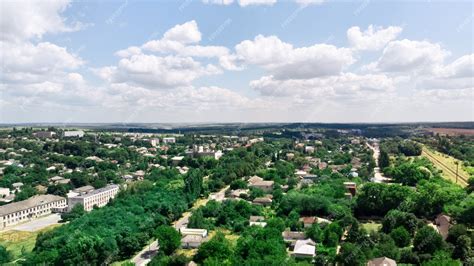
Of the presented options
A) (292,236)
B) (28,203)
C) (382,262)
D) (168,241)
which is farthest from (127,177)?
(382,262)

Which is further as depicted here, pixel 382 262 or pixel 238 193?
pixel 238 193

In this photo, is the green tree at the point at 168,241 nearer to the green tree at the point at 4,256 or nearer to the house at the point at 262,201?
the green tree at the point at 4,256

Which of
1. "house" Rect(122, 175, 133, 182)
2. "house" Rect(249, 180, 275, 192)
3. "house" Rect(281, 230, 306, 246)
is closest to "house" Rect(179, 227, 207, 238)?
"house" Rect(281, 230, 306, 246)

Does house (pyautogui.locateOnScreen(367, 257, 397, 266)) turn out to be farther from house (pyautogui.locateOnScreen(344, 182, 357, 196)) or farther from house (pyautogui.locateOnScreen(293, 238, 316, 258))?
house (pyautogui.locateOnScreen(344, 182, 357, 196))

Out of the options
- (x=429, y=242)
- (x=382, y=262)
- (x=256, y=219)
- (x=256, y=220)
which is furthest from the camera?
(x=256, y=219)

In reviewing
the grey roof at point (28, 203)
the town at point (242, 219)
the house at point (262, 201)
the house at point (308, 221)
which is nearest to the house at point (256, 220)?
the town at point (242, 219)

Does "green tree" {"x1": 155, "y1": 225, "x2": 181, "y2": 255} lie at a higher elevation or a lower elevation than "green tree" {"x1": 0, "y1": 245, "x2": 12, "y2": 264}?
higher

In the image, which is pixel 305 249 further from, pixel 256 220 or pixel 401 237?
pixel 256 220

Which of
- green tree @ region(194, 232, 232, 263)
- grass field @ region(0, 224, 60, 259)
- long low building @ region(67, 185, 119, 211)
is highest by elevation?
green tree @ region(194, 232, 232, 263)
